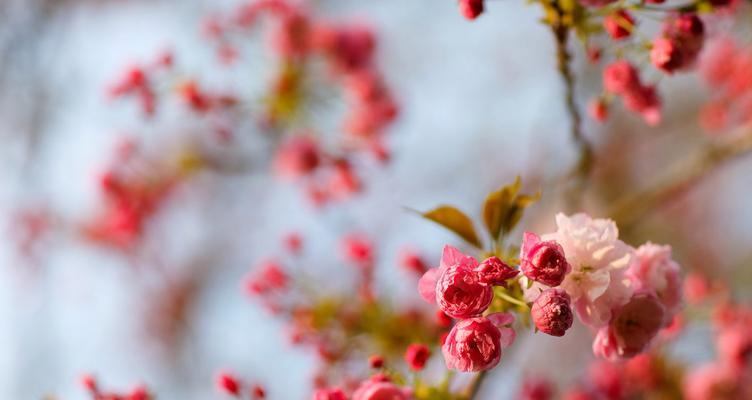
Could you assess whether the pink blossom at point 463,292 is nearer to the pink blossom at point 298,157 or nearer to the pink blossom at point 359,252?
the pink blossom at point 359,252

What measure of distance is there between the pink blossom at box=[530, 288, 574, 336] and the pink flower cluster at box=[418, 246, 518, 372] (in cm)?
6

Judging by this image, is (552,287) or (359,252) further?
(359,252)

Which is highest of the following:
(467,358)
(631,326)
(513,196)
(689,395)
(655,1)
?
(655,1)

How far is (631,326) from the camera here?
4.05 feet

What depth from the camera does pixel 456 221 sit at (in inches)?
51.8

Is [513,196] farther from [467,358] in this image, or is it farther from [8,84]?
[8,84]

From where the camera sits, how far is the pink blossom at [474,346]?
1.10 meters

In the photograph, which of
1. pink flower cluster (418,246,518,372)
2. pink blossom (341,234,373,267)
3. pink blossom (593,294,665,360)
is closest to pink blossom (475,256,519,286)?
pink flower cluster (418,246,518,372)

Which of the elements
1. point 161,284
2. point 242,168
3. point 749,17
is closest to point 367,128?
point 242,168

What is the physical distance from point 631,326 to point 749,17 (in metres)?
1.49

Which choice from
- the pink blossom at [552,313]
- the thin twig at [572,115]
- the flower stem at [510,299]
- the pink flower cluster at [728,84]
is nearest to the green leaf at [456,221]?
the flower stem at [510,299]

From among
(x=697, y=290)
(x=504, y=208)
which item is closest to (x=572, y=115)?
(x=504, y=208)

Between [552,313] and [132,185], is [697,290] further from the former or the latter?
[132,185]

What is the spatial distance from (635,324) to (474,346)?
31 centimetres
